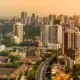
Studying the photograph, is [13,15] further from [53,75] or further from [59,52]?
[53,75]

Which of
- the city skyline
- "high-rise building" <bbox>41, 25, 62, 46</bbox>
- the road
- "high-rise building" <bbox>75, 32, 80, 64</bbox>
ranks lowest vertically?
the road

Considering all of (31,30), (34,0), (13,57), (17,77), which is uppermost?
(34,0)

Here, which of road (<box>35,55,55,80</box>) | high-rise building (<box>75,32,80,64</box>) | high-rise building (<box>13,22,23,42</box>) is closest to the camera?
road (<box>35,55,55,80</box>)

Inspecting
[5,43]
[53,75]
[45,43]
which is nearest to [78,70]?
[53,75]

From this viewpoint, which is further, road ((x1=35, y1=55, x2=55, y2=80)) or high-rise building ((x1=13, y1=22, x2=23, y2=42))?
high-rise building ((x1=13, y1=22, x2=23, y2=42))

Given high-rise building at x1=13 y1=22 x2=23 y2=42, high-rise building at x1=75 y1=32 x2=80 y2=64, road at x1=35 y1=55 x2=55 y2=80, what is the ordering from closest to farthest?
1. road at x1=35 y1=55 x2=55 y2=80
2. high-rise building at x1=75 y1=32 x2=80 y2=64
3. high-rise building at x1=13 y1=22 x2=23 y2=42

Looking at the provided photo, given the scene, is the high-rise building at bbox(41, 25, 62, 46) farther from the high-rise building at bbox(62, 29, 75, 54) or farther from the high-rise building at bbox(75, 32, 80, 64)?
the high-rise building at bbox(75, 32, 80, 64)

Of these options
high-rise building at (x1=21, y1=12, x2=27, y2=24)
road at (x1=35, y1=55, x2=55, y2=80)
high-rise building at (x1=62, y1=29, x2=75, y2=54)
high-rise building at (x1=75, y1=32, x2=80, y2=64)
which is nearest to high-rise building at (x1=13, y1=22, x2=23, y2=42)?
high-rise building at (x1=21, y1=12, x2=27, y2=24)
